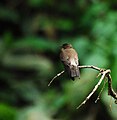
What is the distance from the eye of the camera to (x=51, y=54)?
24.3 feet

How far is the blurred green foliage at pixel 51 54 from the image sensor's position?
503 cm

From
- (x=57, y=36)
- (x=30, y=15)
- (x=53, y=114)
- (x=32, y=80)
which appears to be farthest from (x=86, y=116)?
(x=30, y=15)

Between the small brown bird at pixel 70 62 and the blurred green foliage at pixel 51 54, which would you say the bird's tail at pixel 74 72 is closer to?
the small brown bird at pixel 70 62

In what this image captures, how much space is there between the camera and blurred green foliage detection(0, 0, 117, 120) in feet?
16.5

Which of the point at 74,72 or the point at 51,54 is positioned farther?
the point at 51,54

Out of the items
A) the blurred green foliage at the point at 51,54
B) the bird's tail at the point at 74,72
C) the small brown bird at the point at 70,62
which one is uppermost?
the blurred green foliage at the point at 51,54

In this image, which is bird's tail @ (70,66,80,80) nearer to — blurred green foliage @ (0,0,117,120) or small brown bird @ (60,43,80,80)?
small brown bird @ (60,43,80,80)

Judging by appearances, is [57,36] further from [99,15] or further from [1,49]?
[99,15]

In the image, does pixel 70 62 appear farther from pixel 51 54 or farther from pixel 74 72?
pixel 51 54

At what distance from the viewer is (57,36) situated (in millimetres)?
7512

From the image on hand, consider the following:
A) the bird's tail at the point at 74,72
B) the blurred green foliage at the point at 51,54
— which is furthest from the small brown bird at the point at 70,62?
the blurred green foliage at the point at 51,54

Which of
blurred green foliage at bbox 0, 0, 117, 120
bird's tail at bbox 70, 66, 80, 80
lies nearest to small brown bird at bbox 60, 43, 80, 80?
bird's tail at bbox 70, 66, 80, 80

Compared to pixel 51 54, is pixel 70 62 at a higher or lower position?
lower

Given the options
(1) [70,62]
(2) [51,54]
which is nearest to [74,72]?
(1) [70,62]
